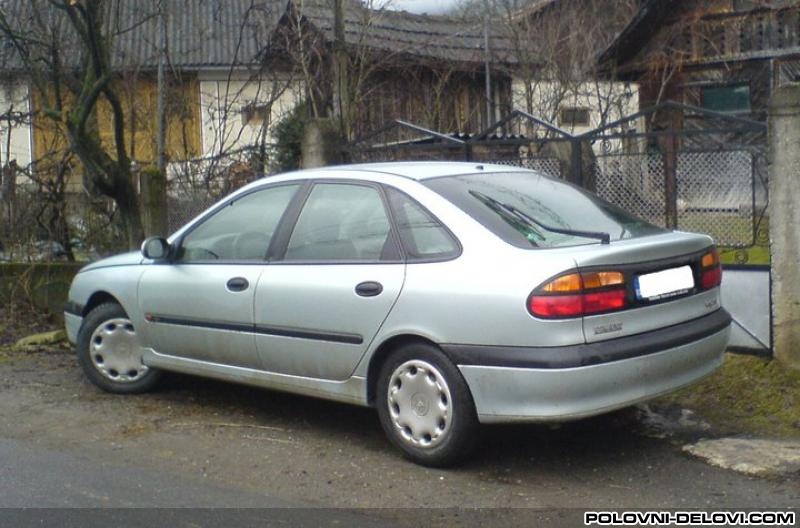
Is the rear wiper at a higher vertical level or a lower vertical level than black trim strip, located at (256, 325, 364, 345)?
higher

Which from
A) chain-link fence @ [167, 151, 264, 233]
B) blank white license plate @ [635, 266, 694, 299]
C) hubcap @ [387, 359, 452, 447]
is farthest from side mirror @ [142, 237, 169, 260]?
chain-link fence @ [167, 151, 264, 233]

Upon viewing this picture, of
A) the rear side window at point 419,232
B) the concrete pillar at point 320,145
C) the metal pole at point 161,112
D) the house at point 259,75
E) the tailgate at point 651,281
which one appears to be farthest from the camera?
the metal pole at point 161,112

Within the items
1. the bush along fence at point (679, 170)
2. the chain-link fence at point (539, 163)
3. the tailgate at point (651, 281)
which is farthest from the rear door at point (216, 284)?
the bush along fence at point (679, 170)

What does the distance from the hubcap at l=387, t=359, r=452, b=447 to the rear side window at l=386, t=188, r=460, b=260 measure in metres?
0.59

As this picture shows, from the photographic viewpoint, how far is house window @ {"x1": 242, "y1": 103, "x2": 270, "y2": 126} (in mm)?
13624

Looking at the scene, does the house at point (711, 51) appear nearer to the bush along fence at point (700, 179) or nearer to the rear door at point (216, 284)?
the bush along fence at point (700, 179)

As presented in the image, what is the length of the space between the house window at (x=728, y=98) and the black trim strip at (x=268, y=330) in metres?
11.9

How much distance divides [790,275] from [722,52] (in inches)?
418

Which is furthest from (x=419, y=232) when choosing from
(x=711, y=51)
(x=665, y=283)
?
(x=711, y=51)

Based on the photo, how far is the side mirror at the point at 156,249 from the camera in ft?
23.9

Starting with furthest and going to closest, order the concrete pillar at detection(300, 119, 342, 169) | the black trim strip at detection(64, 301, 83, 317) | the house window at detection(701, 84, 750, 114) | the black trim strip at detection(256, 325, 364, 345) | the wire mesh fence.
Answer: the house window at detection(701, 84, 750, 114) → the concrete pillar at detection(300, 119, 342, 169) → the wire mesh fence → the black trim strip at detection(64, 301, 83, 317) → the black trim strip at detection(256, 325, 364, 345)

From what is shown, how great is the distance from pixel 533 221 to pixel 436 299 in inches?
28.6

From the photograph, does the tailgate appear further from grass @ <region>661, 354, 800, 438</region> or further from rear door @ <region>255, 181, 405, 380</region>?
rear door @ <region>255, 181, 405, 380</region>

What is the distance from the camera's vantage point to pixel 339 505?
537 cm
